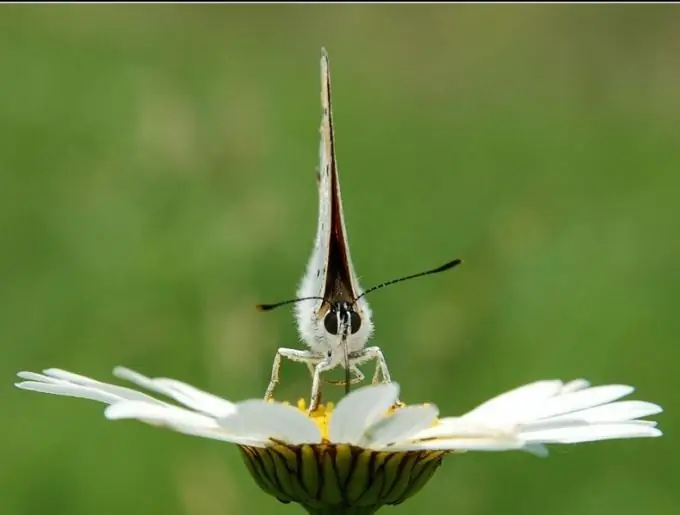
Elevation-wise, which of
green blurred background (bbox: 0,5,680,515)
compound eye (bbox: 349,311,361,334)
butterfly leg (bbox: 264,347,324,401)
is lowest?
green blurred background (bbox: 0,5,680,515)

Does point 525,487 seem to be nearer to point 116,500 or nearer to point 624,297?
point 116,500

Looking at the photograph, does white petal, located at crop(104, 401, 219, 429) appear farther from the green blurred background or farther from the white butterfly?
the green blurred background

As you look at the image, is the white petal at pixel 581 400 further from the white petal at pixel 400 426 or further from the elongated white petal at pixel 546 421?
the white petal at pixel 400 426

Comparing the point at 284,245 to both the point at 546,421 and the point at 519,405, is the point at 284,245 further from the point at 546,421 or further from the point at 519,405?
the point at 546,421

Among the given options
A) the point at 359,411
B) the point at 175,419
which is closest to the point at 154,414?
the point at 175,419

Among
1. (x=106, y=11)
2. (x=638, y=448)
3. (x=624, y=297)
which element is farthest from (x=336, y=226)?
(x=106, y=11)

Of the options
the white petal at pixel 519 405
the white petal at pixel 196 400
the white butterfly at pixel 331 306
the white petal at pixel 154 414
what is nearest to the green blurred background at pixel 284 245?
the white petal at pixel 519 405

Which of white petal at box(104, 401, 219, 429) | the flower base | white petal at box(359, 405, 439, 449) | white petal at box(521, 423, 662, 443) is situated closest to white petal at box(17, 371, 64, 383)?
white petal at box(104, 401, 219, 429)
